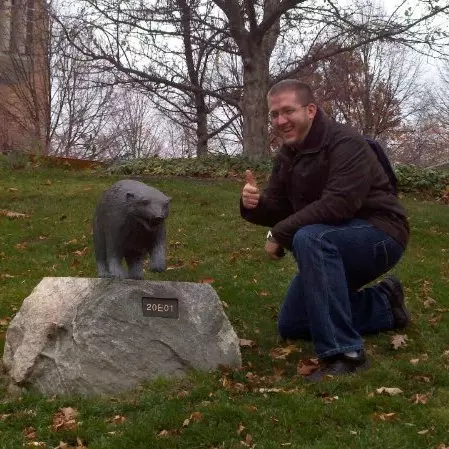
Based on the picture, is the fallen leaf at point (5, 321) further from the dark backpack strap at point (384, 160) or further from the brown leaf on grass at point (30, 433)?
the dark backpack strap at point (384, 160)

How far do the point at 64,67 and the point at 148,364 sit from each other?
19468 millimetres

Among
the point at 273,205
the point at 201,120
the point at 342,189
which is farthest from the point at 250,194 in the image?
the point at 201,120

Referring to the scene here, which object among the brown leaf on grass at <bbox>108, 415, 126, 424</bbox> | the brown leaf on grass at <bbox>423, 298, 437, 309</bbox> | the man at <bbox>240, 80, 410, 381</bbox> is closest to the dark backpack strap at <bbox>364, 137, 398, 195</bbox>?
the man at <bbox>240, 80, 410, 381</bbox>

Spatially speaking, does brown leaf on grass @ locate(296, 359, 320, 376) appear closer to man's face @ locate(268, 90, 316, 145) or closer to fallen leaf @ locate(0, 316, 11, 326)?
man's face @ locate(268, 90, 316, 145)

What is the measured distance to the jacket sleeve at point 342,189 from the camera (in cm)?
450

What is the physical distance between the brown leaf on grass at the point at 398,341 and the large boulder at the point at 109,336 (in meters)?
1.27

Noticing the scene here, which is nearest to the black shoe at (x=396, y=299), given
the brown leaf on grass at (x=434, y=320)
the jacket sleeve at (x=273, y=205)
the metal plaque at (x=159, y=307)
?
the brown leaf on grass at (x=434, y=320)

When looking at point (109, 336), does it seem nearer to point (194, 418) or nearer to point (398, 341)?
point (194, 418)

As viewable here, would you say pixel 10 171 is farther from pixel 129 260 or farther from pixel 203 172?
pixel 129 260

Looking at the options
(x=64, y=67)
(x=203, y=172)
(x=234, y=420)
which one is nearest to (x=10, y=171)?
(x=203, y=172)

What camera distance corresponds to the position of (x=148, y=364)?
14.8 ft

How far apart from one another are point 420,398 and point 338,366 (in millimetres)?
590

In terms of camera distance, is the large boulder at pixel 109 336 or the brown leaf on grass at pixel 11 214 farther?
the brown leaf on grass at pixel 11 214

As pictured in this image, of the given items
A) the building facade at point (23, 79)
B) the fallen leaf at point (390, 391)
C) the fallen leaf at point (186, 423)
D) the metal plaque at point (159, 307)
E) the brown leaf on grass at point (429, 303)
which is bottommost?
the fallen leaf at point (186, 423)
